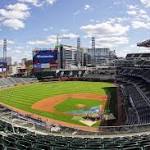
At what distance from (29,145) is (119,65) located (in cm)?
8722

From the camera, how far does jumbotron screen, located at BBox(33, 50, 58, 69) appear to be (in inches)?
4518

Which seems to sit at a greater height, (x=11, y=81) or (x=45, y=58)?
(x=45, y=58)

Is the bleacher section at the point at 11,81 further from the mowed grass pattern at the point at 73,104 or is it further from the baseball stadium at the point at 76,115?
the mowed grass pattern at the point at 73,104

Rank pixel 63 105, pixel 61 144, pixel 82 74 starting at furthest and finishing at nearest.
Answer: pixel 82 74 < pixel 63 105 < pixel 61 144

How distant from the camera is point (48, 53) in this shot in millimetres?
115062

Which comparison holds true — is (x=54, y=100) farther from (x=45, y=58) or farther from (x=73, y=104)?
(x=45, y=58)

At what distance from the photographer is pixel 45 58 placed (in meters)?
116

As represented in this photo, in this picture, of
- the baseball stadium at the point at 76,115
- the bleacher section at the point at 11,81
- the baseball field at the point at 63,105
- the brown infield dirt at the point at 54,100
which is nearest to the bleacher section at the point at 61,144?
the baseball stadium at the point at 76,115

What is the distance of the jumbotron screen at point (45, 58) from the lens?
376 ft

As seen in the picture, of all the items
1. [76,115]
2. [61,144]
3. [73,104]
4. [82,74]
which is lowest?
[76,115]

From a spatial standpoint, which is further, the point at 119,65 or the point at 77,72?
the point at 77,72

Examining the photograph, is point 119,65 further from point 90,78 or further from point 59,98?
point 59,98

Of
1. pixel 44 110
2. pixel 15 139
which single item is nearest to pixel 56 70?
pixel 44 110

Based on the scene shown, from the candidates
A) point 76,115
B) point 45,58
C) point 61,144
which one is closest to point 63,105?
point 76,115
